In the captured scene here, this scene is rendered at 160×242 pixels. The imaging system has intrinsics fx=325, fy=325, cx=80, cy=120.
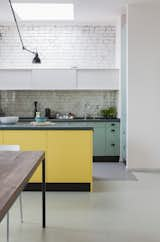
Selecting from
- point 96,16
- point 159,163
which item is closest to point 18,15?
point 96,16

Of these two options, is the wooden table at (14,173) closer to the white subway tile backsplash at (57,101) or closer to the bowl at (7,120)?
the bowl at (7,120)

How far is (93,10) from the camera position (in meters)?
6.49

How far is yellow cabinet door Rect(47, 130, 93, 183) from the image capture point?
466 centimetres

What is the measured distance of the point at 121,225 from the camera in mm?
3479

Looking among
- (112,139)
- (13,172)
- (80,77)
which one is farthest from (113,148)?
(13,172)

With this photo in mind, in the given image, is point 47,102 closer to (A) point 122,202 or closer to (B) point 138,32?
(B) point 138,32

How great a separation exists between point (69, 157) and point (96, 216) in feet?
3.81

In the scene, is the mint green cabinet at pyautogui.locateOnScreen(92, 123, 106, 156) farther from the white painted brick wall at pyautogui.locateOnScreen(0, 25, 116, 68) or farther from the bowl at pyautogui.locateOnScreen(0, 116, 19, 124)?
the bowl at pyautogui.locateOnScreen(0, 116, 19, 124)

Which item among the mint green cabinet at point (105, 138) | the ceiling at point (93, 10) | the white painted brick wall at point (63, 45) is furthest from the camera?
the white painted brick wall at point (63, 45)

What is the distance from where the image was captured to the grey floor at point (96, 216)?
3191mm

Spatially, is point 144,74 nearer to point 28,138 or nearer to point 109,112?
point 109,112

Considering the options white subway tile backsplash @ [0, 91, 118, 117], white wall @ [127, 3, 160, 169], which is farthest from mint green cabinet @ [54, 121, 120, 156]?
white wall @ [127, 3, 160, 169]

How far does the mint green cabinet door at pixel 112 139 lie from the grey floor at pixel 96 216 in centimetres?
194

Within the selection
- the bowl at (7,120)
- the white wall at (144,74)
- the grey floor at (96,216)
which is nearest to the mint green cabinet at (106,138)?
the white wall at (144,74)
